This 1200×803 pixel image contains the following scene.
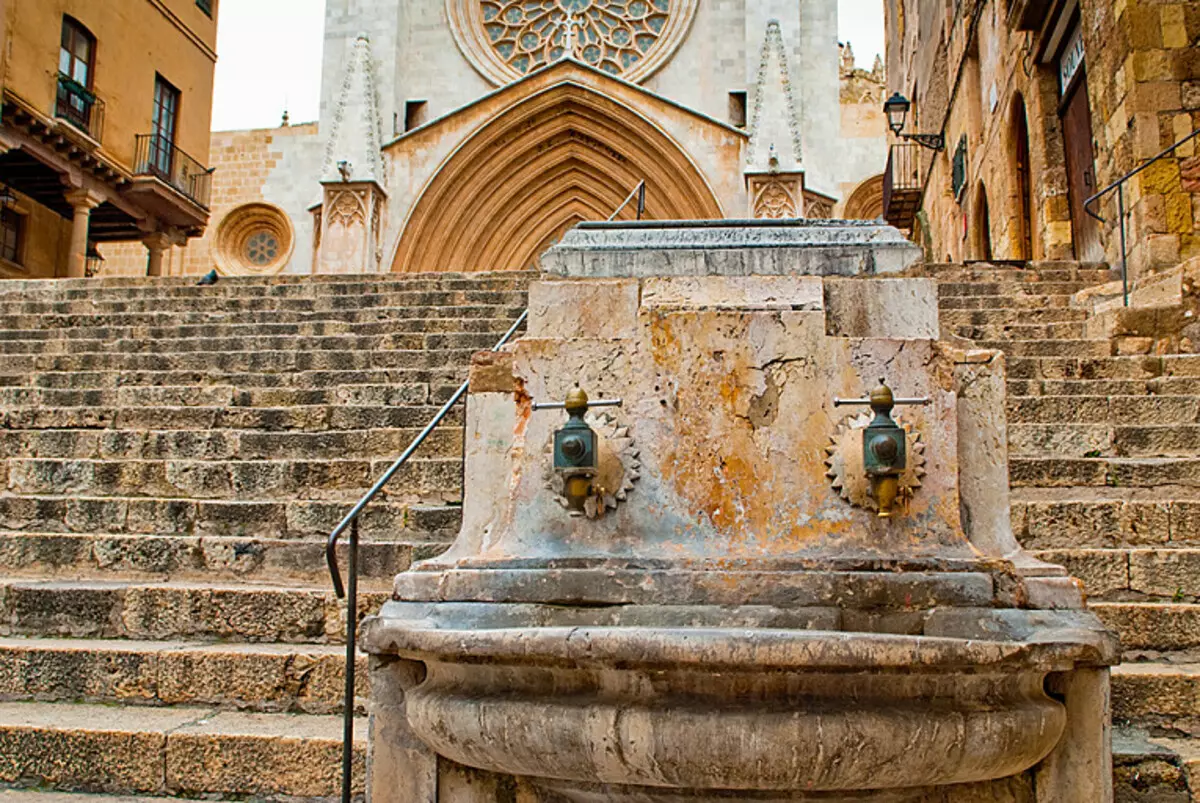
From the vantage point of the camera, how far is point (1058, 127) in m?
10.7

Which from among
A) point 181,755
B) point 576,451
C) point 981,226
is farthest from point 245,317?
point 981,226

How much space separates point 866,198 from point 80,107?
17.9 metres

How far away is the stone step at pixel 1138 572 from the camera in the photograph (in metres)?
3.52

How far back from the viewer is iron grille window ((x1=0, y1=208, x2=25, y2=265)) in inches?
639

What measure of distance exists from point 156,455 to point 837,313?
4.08 meters

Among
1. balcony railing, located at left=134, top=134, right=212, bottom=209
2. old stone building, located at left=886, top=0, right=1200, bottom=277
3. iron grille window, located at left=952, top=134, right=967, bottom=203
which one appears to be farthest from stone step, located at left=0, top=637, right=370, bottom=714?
balcony railing, located at left=134, top=134, right=212, bottom=209

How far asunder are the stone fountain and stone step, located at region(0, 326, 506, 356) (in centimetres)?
394

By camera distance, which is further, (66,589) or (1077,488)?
(1077,488)

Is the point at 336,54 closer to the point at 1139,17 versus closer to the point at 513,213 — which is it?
the point at 513,213

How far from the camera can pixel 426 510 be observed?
4.37 m

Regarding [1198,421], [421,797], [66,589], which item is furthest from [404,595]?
[1198,421]

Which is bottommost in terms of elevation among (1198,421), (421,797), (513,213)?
(421,797)

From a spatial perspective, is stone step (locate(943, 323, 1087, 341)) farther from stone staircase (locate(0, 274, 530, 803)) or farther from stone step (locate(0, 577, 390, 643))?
stone step (locate(0, 577, 390, 643))

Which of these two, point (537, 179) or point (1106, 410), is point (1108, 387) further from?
point (537, 179)
